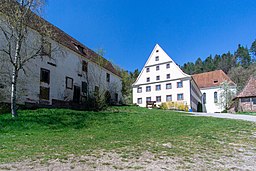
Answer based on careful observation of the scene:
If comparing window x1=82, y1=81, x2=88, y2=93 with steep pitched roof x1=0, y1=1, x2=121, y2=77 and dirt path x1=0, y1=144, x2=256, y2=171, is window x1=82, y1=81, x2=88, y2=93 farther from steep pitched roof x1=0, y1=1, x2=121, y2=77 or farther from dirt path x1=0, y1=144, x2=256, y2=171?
dirt path x1=0, y1=144, x2=256, y2=171

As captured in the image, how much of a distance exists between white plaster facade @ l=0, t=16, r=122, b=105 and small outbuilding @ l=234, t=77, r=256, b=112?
2269 cm

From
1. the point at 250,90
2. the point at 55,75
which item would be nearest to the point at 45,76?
the point at 55,75

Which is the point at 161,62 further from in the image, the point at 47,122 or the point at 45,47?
the point at 47,122

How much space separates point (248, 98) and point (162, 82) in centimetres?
1546

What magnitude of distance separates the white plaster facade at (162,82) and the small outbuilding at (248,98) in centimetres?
833

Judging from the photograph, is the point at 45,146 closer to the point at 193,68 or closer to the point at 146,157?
the point at 146,157

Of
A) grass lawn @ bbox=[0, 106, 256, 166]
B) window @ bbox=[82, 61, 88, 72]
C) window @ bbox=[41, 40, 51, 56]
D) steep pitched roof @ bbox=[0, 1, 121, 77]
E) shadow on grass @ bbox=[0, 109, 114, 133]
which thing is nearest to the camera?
grass lawn @ bbox=[0, 106, 256, 166]

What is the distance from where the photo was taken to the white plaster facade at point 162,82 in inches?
1628

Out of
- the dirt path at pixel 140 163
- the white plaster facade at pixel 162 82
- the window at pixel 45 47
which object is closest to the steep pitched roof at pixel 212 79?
the white plaster facade at pixel 162 82

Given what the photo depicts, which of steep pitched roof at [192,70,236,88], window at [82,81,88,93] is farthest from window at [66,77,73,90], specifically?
steep pitched roof at [192,70,236,88]

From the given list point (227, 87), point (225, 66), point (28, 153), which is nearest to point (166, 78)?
point (227, 87)

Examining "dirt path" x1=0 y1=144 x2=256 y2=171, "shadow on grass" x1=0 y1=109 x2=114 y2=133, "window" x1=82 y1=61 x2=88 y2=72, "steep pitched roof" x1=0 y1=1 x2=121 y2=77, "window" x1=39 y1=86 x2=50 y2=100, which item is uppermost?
"steep pitched roof" x1=0 y1=1 x2=121 y2=77

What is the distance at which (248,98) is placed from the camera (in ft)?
118

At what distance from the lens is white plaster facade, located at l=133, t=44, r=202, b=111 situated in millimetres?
41344
